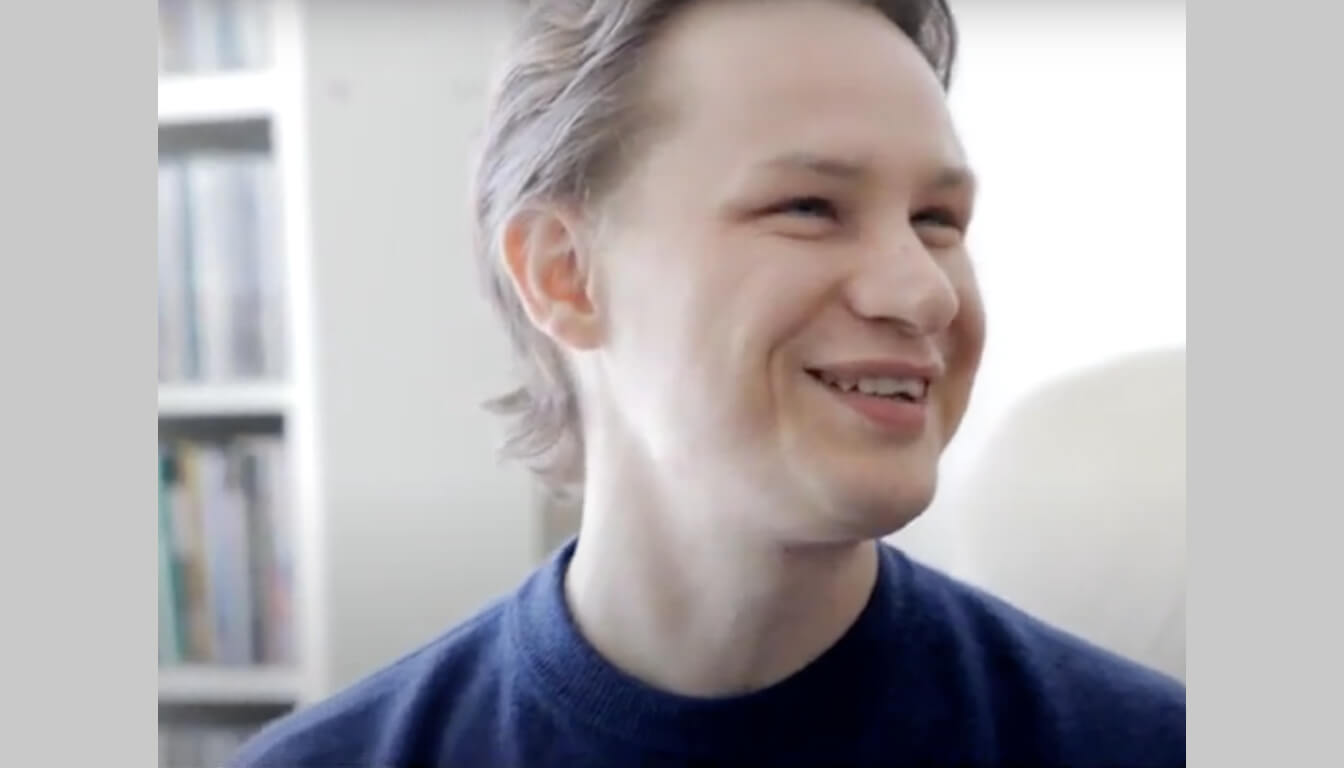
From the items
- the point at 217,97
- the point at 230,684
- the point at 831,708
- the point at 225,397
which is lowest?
the point at 230,684

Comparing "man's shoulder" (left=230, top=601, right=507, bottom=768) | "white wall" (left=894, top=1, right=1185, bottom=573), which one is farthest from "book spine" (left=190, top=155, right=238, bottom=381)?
"white wall" (left=894, top=1, right=1185, bottom=573)

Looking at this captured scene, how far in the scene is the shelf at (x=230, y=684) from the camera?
1162mm

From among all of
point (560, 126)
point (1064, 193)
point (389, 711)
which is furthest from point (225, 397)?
point (1064, 193)

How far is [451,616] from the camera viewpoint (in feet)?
3.70

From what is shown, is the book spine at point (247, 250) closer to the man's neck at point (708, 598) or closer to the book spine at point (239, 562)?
the book spine at point (239, 562)

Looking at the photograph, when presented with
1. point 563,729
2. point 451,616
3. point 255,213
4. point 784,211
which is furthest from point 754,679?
point 255,213

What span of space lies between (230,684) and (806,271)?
806 mm

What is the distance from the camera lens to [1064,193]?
0.98 m

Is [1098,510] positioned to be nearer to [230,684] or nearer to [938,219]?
[938,219]

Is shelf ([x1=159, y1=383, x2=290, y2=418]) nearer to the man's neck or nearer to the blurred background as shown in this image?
the blurred background

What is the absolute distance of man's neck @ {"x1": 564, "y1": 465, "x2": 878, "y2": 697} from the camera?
2.45 feet

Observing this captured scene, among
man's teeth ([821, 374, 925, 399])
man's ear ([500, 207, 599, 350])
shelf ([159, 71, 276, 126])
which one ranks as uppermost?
shelf ([159, 71, 276, 126])

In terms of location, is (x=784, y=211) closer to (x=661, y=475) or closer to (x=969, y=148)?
(x=661, y=475)

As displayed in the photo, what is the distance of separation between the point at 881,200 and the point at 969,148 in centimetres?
38
